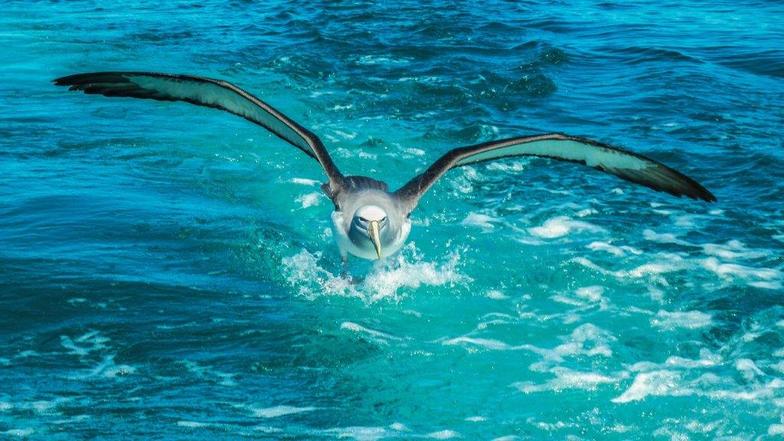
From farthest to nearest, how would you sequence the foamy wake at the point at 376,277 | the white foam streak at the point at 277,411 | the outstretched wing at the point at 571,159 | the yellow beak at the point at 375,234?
1. the outstretched wing at the point at 571,159
2. the foamy wake at the point at 376,277
3. the yellow beak at the point at 375,234
4. the white foam streak at the point at 277,411

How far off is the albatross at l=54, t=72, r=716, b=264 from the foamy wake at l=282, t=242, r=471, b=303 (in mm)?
306

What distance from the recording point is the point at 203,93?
12.8 metres

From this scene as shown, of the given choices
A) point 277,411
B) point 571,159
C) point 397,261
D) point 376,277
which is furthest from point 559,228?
point 277,411

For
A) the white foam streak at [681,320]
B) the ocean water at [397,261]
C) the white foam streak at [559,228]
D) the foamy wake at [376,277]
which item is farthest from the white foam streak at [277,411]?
the white foam streak at [559,228]

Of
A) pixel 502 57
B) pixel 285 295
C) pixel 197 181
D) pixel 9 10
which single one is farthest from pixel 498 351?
pixel 9 10

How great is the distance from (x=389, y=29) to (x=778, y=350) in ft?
53.7

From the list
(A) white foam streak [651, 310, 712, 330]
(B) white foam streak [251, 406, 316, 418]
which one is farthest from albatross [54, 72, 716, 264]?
(B) white foam streak [251, 406, 316, 418]

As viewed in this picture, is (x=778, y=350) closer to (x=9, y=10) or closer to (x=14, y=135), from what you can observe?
(x=14, y=135)

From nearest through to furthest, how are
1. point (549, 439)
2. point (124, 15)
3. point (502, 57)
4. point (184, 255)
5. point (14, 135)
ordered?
point (549, 439) → point (184, 255) → point (14, 135) → point (502, 57) → point (124, 15)

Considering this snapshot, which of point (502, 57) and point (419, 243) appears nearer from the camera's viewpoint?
point (419, 243)

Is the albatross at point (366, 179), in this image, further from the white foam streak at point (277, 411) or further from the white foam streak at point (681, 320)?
the white foam streak at point (277, 411)

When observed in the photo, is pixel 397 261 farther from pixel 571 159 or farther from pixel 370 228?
pixel 571 159

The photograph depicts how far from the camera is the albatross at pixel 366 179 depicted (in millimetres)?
11930

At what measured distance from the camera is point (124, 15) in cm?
2814
